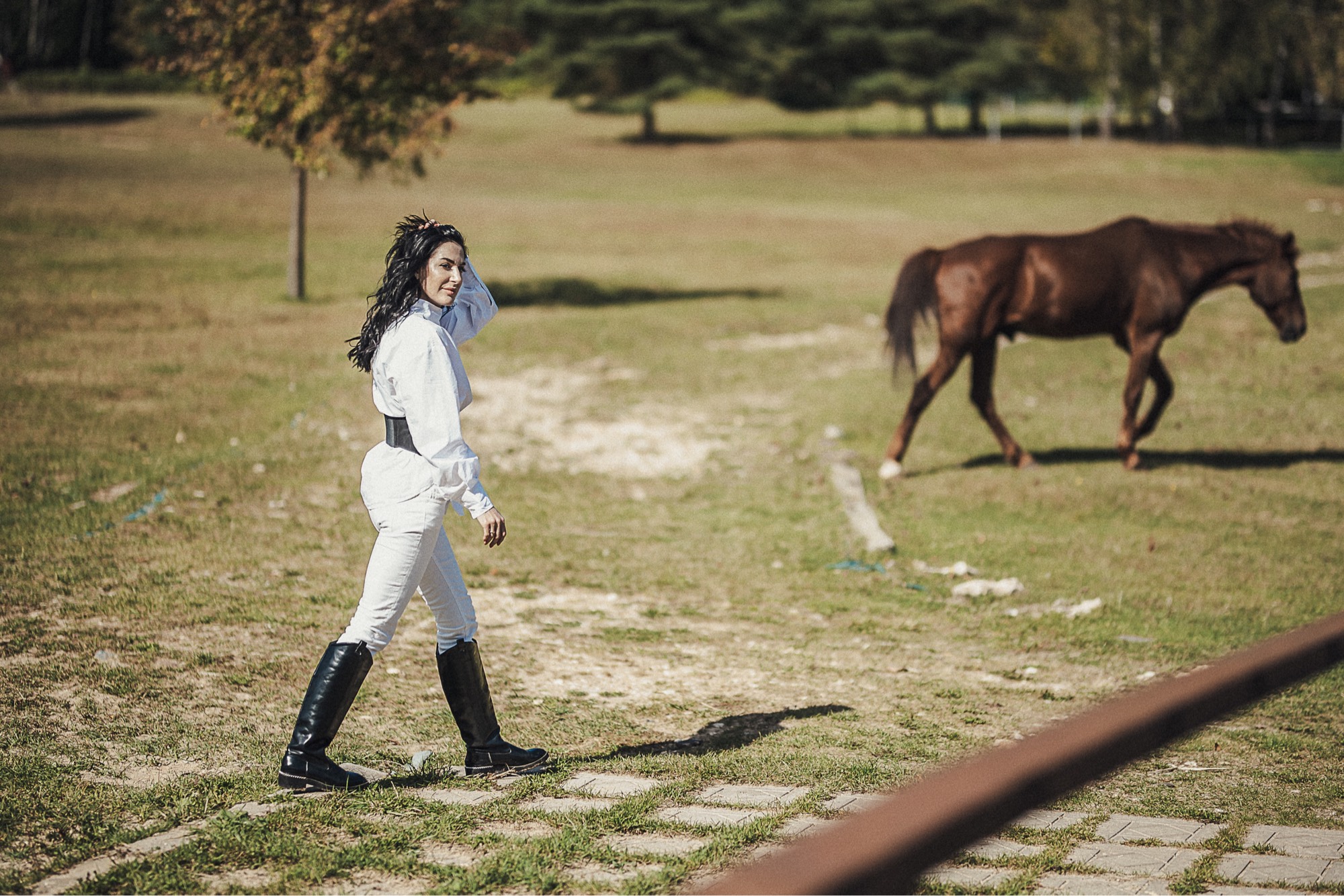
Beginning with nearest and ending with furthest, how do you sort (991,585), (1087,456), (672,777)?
(672,777), (991,585), (1087,456)

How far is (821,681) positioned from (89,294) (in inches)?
640

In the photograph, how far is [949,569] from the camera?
8945 mm

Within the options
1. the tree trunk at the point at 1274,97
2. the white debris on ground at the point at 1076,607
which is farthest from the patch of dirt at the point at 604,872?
the tree trunk at the point at 1274,97

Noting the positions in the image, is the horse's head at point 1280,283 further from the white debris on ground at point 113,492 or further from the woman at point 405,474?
the white debris on ground at point 113,492

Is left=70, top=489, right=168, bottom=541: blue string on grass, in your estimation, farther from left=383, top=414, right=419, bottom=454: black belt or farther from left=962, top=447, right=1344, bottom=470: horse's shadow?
left=962, top=447, right=1344, bottom=470: horse's shadow

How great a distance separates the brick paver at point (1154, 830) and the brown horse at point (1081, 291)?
21.9 feet

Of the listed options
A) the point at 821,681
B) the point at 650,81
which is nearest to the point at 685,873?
the point at 821,681

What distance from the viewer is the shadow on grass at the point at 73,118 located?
167ft

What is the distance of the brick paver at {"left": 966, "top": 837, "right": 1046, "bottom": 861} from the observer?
4.34 metres

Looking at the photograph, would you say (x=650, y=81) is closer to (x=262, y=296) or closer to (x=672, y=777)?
(x=262, y=296)

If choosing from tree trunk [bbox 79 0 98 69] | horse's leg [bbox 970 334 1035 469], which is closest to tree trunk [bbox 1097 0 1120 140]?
horse's leg [bbox 970 334 1035 469]

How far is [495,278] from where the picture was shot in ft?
77.0

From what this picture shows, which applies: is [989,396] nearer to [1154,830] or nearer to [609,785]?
[1154,830]

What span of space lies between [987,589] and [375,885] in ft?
17.9
